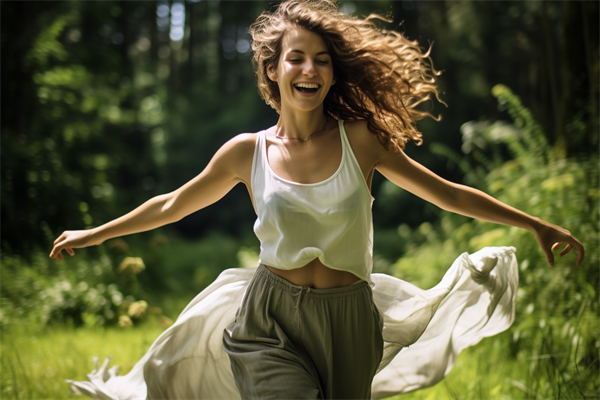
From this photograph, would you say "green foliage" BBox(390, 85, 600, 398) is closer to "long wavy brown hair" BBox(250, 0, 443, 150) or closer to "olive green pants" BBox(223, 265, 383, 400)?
"olive green pants" BBox(223, 265, 383, 400)

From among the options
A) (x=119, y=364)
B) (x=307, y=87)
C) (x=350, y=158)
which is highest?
(x=307, y=87)

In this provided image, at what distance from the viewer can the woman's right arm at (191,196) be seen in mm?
2527

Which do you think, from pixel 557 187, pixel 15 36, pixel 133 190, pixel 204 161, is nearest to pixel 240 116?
pixel 204 161

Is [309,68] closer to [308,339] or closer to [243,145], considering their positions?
[243,145]

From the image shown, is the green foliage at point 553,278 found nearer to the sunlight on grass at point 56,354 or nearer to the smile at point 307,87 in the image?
the smile at point 307,87

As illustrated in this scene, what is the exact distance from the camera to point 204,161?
1479cm

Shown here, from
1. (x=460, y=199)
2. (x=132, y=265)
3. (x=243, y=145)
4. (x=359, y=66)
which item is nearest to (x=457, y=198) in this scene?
(x=460, y=199)

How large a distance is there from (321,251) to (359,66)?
0.97 meters

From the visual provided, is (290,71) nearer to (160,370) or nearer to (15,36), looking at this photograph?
(160,370)

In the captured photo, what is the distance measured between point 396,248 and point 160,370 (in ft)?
26.8

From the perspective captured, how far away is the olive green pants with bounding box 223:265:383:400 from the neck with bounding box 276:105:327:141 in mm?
672

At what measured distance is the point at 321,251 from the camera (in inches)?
88.3

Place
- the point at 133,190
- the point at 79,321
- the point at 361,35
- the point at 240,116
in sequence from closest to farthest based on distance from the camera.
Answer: the point at 361,35 → the point at 79,321 → the point at 133,190 → the point at 240,116

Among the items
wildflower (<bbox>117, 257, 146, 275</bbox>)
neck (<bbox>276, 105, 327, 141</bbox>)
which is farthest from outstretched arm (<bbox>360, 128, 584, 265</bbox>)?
wildflower (<bbox>117, 257, 146, 275</bbox>)
